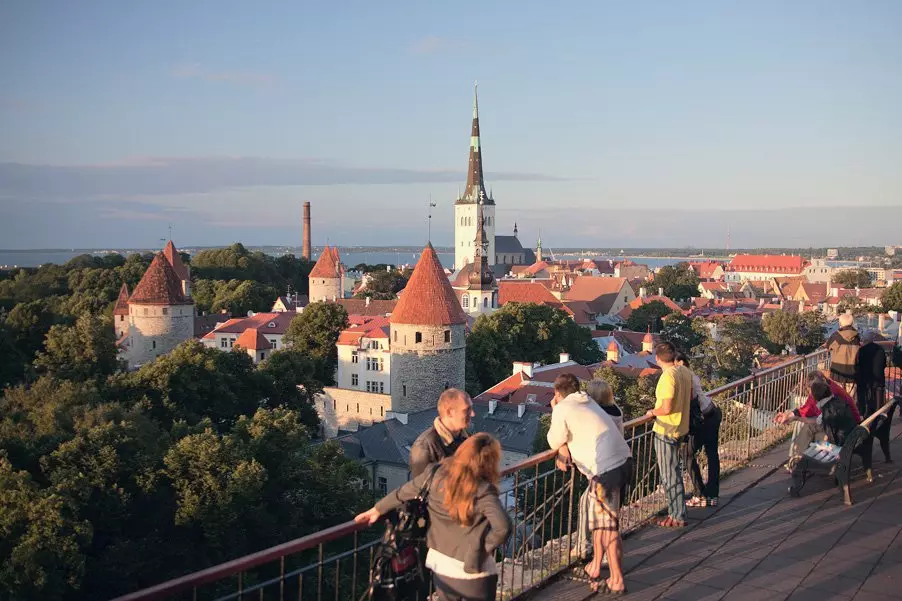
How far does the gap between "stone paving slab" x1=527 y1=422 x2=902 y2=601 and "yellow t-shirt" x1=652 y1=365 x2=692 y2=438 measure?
31.4 inches

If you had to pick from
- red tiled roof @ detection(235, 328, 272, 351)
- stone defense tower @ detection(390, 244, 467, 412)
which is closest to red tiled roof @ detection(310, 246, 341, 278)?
red tiled roof @ detection(235, 328, 272, 351)

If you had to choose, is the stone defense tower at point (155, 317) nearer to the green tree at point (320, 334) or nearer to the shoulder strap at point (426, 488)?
the green tree at point (320, 334)

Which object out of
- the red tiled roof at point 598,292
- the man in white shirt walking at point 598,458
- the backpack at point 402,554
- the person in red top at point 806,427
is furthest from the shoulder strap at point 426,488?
the red tiled roof at point 598,292

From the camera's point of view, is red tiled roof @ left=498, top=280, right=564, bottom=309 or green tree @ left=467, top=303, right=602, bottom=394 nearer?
green tree @ left=467, top=303, right=602, bottom=394

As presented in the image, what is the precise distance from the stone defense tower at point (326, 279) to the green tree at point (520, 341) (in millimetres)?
26492

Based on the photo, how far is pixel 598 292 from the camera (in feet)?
→ 287

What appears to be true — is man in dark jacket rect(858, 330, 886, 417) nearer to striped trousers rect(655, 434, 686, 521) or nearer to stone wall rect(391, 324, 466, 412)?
striped trousers rect(655, 434, 686, 521)

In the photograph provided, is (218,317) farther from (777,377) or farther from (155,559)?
(777,377)

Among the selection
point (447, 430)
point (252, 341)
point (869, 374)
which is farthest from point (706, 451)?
point (252, 341)

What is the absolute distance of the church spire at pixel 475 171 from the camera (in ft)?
367

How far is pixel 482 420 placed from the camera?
28.0 meters

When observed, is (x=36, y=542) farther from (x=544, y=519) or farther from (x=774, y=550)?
(x=774, y=550)

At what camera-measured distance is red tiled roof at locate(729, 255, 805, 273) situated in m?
139

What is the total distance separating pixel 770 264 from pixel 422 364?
403ft
